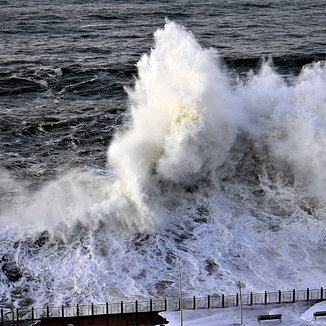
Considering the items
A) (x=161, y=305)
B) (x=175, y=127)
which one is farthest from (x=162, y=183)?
(x=161, y=305)

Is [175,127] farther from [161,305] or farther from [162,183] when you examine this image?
[161,305]

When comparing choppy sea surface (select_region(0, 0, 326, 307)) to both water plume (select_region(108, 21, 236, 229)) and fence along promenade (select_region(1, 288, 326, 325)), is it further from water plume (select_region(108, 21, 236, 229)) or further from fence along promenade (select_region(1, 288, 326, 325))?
fence along promenade (select_region(1, 288, 326, 325))

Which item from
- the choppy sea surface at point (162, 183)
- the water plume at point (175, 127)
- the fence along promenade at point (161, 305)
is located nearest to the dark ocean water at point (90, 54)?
the choppy sea surface at point (162, 183)

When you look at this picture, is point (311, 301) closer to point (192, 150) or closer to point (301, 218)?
point (301, 218)

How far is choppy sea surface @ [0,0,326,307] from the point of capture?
26312mm

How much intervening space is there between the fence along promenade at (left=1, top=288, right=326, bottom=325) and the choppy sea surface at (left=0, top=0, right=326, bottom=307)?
2.84 feet

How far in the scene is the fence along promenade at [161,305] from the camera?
2312cm

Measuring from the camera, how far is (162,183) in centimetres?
3256

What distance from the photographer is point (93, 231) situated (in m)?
29.2

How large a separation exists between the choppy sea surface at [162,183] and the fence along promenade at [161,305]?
0.87 m

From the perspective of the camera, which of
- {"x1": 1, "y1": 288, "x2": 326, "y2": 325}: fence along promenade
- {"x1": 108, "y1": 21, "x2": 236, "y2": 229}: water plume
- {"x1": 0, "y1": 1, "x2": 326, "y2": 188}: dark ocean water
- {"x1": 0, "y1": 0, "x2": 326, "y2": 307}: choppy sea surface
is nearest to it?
{"x1": 1, "y1": 288, "x2": 326, "y2": 325}: fence along promenade

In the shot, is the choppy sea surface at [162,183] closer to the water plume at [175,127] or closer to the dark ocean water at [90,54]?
the water plume at [175,127]

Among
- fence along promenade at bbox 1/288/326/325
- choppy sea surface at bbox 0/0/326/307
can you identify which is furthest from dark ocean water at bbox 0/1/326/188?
fence along promenade at bbox 1/288/326/325

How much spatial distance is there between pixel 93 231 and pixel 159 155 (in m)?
6.86
